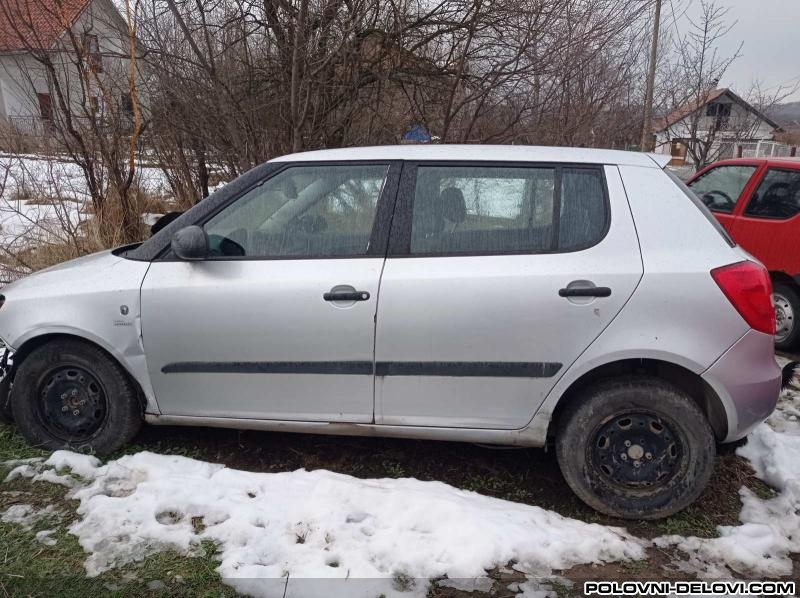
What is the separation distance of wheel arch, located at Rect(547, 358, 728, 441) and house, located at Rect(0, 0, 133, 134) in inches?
255

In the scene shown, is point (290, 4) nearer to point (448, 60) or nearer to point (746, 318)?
Result: point (448, 60)

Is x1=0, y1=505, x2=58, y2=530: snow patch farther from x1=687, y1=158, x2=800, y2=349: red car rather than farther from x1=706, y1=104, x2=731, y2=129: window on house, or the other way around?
x1=706, y1=104, x2=731, y2=129: window on house

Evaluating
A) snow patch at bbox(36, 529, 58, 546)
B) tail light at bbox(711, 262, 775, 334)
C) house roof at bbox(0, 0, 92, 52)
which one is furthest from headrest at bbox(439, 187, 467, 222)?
house roof at bbox(0, 0, 92, 52)

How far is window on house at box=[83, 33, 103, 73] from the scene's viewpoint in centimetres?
633

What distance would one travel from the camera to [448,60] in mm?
7836

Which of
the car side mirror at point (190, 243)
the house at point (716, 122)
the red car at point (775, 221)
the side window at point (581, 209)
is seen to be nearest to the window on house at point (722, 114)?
the house at point (716, 122)

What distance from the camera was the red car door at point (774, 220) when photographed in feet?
17.2

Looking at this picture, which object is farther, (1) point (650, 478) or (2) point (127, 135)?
(2) point (127, 135)

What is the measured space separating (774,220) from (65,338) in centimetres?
608

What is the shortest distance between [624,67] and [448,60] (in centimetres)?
370

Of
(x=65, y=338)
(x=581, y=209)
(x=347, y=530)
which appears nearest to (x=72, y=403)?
(x=65, y=338)

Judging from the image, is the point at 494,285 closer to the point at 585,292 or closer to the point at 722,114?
the point at 585,292

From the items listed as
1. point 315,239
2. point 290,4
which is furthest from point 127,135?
point 315,239

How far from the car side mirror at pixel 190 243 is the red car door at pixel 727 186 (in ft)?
16.4
